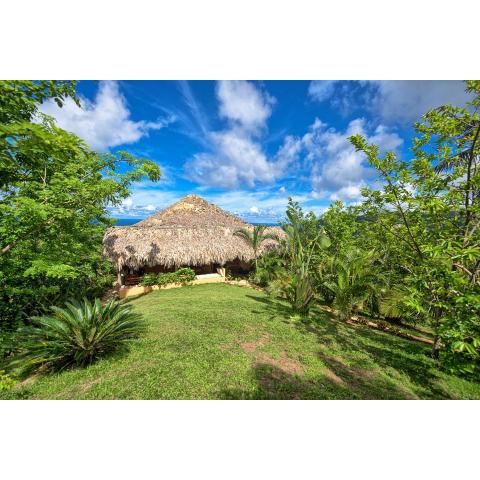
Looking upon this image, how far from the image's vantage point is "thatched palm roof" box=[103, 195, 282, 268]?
1394 centimetres

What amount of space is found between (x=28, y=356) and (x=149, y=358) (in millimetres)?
2574

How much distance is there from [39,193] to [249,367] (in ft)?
20.7

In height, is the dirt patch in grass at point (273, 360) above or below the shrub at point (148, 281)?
below

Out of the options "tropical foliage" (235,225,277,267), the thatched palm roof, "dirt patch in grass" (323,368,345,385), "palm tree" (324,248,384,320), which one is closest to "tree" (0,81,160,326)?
the thatched palm roof

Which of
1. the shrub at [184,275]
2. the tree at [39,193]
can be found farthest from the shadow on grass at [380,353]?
the shrub at [184,275]

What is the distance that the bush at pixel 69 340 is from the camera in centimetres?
463

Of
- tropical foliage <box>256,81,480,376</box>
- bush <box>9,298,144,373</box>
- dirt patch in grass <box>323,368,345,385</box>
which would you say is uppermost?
tropical foliage <box>256,81,480,376</box>

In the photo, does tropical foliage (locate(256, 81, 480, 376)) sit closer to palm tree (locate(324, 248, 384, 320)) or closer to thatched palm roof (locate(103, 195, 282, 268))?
palm tree (locate(324, 248, 384, 320))

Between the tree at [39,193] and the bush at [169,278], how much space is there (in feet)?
16.0

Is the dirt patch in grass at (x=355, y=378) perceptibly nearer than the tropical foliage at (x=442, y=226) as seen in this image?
No

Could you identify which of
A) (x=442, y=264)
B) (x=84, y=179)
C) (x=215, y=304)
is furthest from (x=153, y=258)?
(x=442, y=264)

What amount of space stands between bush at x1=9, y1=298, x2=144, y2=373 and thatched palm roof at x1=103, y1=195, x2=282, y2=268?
29.6ft

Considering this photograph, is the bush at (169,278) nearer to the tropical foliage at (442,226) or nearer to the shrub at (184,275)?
the shrub at (184,275)

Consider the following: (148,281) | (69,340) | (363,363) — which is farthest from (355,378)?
(148,281)
